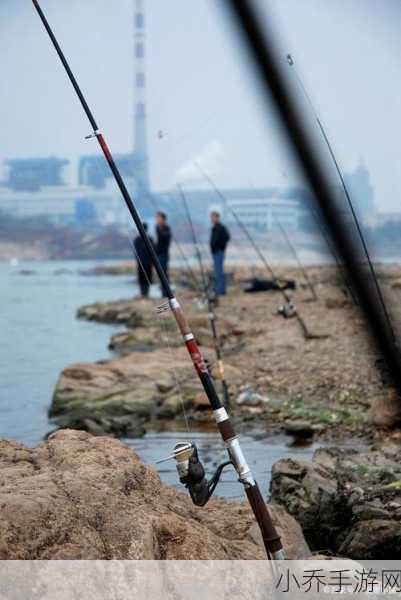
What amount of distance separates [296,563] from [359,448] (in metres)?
4.86

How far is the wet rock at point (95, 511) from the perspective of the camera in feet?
8.82

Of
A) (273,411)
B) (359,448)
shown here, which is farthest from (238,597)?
(273,411)

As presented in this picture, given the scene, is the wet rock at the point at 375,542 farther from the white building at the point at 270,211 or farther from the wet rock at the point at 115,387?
the wet rock at the point at 115,387

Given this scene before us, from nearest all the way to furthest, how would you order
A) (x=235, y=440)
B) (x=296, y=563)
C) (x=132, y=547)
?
(x=235, y=440)
(x=132, y=547)
(x=296, y=563)

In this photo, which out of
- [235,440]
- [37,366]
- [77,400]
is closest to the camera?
[235,440]

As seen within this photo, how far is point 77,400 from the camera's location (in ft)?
36.7

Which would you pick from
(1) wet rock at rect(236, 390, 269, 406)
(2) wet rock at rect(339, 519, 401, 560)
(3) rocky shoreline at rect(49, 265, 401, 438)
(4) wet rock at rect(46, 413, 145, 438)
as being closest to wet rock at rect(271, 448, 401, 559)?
(2) wet rock at rect(339, 519, 401, 560)

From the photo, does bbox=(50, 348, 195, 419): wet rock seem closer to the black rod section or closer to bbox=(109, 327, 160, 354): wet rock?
bbox=(109, 327, 160, 354): wet rock

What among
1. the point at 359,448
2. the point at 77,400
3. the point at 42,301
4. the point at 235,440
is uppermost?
the point at 235,440

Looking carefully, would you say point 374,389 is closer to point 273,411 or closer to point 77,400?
point 273,411

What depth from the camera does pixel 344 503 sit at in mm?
5629

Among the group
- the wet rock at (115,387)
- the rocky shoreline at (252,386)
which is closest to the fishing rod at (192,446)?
the rocky shoreline at (252,386)

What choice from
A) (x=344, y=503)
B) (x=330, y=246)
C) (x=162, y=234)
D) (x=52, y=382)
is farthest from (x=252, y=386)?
(x=330, y=246)

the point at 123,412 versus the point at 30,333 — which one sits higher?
the point at 123,412
